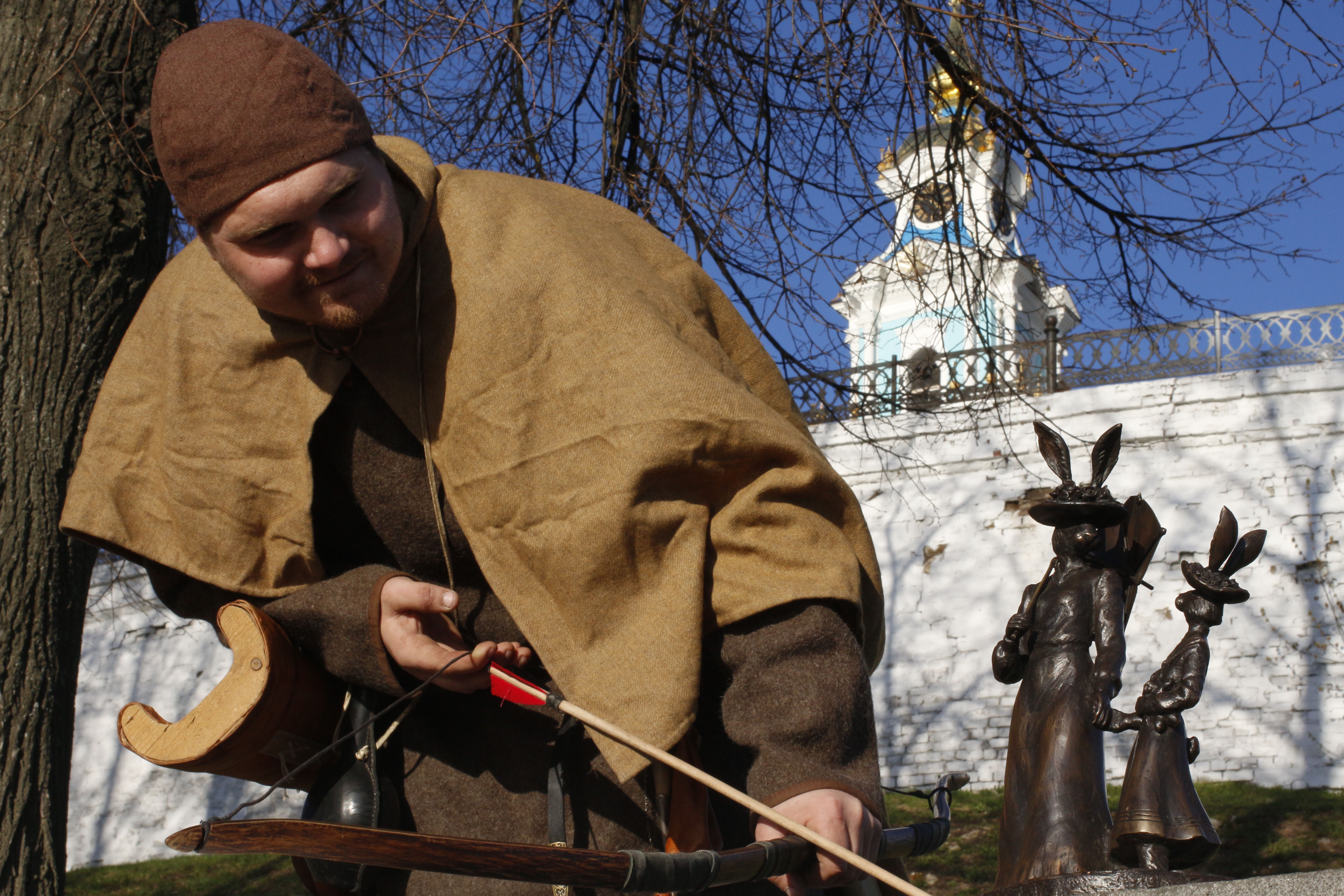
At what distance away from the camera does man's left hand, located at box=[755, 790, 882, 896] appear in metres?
1.47

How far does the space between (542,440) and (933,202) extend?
311cm

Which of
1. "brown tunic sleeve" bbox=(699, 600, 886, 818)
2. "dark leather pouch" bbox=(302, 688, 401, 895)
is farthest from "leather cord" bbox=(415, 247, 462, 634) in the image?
"brown tunic sleeve" bbox=(699, 600, 886, 818)

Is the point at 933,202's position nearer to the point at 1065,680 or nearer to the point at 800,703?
the point at 1065,680

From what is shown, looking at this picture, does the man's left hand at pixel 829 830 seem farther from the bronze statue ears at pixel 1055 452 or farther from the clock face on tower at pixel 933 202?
the clock face on tower at pixel 933 202

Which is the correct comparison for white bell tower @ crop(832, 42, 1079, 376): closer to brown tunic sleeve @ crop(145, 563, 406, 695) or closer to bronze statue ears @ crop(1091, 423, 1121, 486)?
bronze statue ears @ crop(1091, 423, 1121, 486)

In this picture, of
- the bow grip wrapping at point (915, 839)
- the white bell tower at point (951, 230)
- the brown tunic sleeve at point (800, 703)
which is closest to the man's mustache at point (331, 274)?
the brown tunic sleeve at point (800, 703)

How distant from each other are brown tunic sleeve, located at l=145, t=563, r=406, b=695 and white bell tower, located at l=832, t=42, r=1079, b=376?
290cm

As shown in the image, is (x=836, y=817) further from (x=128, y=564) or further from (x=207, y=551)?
(x=128, y=564)

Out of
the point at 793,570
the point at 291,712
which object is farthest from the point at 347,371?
the point at 793,570

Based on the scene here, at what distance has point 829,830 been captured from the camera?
1.46 m

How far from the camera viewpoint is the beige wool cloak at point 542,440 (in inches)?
61.6

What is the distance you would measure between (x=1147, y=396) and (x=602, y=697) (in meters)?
9.71

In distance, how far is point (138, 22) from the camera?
3.07 metres

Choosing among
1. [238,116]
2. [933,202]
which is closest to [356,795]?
[238,116]
